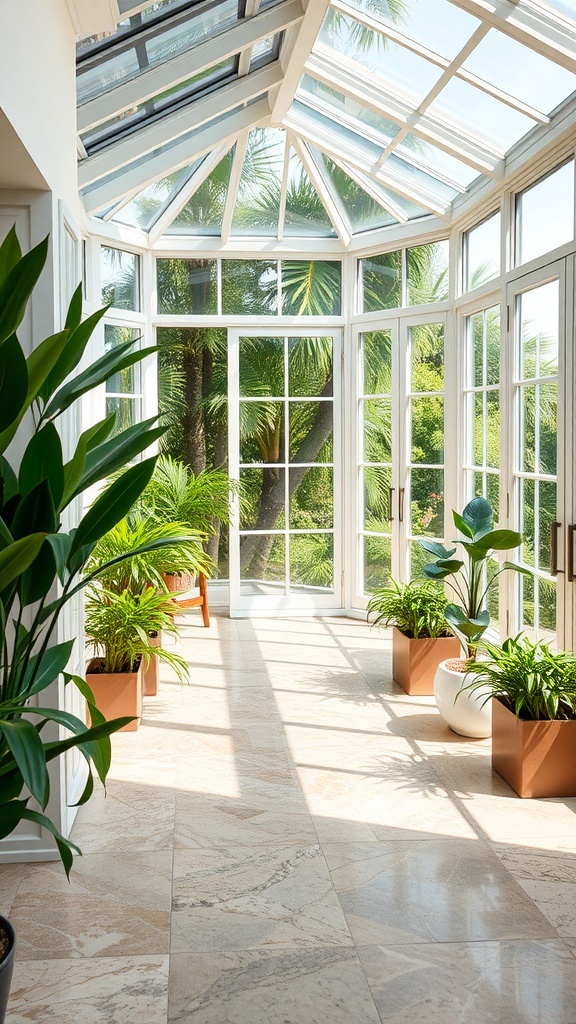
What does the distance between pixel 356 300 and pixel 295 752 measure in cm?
383

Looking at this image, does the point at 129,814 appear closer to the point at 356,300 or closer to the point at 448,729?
the point at 448,729

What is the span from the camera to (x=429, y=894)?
2.64 metres

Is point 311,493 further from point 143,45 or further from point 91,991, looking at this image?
point 91,991

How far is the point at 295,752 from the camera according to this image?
12.9 ft

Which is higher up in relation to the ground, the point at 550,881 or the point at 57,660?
the point at 57,660

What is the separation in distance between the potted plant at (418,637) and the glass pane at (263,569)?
1.92 metres

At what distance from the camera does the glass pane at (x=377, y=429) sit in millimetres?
6367

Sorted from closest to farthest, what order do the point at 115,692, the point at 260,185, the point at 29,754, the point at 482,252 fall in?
the point at 29,754 → the point at 115,692 → the point at 482,252 → the point at 260,185

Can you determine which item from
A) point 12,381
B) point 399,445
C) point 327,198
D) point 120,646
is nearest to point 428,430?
point 399,445

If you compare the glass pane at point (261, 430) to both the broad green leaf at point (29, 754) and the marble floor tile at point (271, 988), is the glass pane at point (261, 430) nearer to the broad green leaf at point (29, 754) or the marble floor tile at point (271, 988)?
the marble floor tile at point (271, 988)

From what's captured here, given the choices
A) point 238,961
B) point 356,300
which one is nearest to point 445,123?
point 356,300

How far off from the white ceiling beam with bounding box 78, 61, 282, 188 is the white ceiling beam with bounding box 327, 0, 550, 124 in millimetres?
832

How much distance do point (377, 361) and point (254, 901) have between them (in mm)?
4491

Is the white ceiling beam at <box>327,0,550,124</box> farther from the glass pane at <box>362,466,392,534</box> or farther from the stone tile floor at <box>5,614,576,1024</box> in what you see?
the stone tile floor at <box>5,614,576,1024</box>
